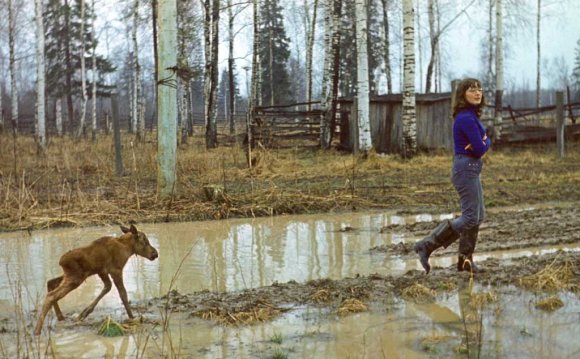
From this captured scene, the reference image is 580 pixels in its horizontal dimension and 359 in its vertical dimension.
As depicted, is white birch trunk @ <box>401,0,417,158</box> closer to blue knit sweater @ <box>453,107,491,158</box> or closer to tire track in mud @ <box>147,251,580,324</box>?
tire track in mud @ <box>147,251,580,324</box>

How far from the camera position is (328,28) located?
24.2m

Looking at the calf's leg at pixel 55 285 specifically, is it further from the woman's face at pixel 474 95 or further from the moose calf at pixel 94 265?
the woman's face at pixel 474 95

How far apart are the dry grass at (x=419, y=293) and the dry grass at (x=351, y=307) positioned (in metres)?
0.48

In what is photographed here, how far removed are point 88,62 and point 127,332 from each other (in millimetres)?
44877

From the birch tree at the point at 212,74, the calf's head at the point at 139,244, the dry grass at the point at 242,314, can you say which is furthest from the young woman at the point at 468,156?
the birch tree at the point at 212,74

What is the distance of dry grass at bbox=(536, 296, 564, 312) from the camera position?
477 centimetres

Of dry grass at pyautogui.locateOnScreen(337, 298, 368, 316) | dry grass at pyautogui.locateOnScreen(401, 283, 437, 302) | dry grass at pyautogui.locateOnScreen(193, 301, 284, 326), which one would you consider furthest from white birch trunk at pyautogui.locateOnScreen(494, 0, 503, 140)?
dry grass at pyautogui.locateOnScreen(193, 301, 284, 326)

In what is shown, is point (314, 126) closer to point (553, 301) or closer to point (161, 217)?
point (161, 217)

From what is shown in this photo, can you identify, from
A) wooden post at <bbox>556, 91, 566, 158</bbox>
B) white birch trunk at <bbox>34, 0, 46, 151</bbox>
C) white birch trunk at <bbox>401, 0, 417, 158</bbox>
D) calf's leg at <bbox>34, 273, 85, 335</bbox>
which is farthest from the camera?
white birch trunk at <bbox>34, 0, 46, 151</bbox>

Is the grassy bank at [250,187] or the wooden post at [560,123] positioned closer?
the grassy bank at [250,187]

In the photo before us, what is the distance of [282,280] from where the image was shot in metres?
6.04

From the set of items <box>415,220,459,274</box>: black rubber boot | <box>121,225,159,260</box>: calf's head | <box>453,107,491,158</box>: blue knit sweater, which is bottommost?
<box>415,220,459,274</box>: black rubber boot

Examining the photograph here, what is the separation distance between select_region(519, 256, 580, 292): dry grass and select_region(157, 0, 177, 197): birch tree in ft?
21.4

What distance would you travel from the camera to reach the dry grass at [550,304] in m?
4.77
